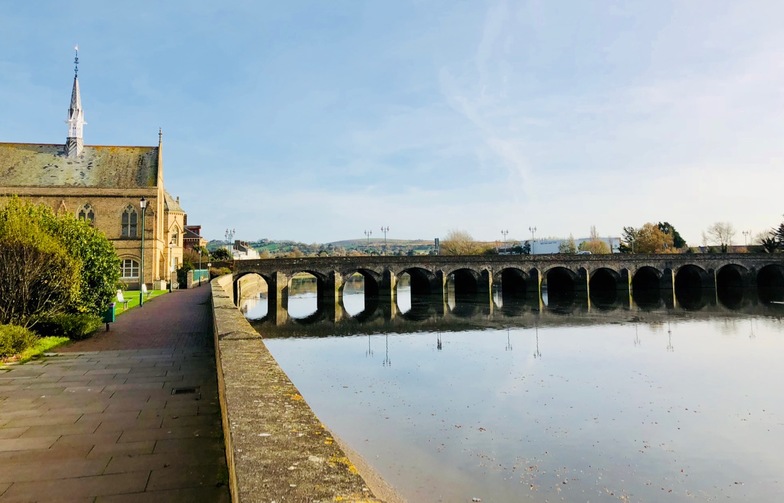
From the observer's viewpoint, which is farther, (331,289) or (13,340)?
(331,289)

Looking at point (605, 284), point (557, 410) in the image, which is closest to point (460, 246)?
point (605, 284)

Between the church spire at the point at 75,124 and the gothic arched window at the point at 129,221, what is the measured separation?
6727 millimetres

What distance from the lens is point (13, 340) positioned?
34.2ft

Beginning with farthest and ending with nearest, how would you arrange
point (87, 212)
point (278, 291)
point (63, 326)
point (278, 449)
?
point (278, 291), point (87, 212), point (63, 326), point (278, 449)

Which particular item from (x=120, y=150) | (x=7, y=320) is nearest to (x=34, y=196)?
(x=120, y=150)

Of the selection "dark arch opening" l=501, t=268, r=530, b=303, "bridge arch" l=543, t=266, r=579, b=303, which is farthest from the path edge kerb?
"bridge arch" l=543, t=266, r=579, b=303

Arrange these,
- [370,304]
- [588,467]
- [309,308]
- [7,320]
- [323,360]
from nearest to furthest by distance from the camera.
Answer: [588,467] → [7,320] → [323,360] → [309,308] → [370,304]

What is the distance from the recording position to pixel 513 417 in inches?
424

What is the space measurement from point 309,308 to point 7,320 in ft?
90.1

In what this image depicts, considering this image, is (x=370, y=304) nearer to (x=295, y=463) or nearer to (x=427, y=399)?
(x=427, y=399)

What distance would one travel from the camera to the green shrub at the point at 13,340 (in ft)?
33.3

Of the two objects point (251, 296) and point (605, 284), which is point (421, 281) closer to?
point (251, 296)

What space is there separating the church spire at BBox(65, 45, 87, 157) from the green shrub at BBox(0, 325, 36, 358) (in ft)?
110

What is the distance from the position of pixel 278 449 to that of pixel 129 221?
39192 millimetres
